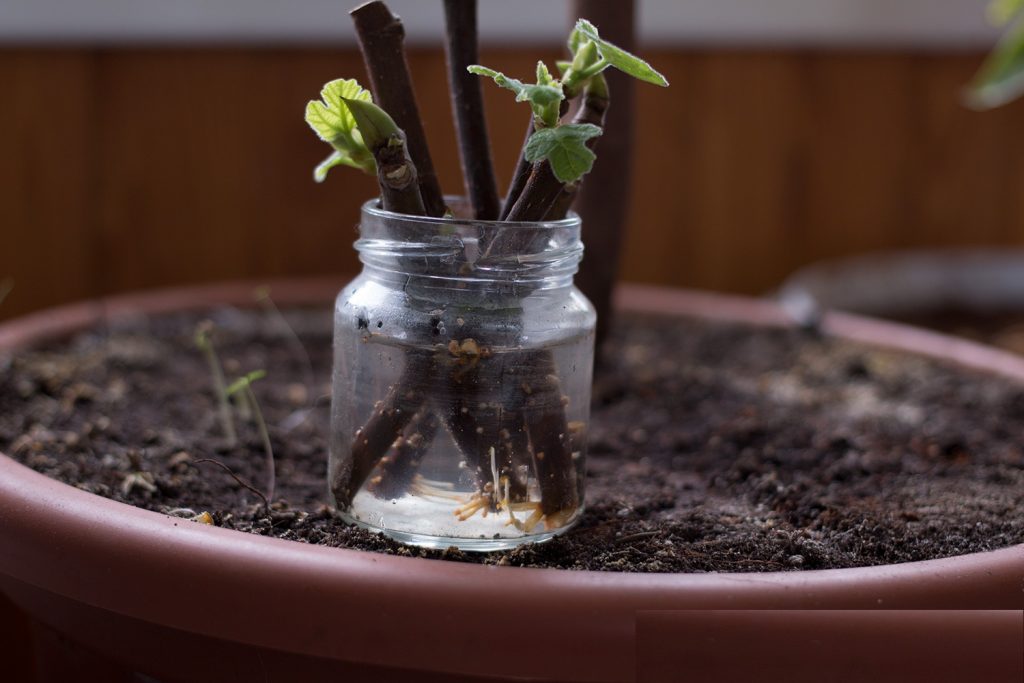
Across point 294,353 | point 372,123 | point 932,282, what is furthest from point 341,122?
point 932,282

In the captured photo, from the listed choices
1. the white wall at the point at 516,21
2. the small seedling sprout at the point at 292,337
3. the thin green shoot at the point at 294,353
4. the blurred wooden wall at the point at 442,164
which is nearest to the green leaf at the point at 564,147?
the thin green shoot at the point at 294,353

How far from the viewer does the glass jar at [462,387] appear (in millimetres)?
655

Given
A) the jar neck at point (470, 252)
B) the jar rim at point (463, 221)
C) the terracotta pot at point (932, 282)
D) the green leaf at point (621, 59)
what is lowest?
the terracotta pot at point (932, 282)

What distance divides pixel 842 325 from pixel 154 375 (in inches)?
32.1

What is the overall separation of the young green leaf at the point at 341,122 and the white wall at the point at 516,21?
100cm

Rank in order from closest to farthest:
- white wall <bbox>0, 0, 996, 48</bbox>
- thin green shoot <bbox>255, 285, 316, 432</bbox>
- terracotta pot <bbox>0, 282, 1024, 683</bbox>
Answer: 1. terracotta pot <bbox>0, 282, 1024, 683</bbox>
2. thin green shoot <bbox>255, 285, 316, 432</bbox>
3. white wall <bbox>0, 0, 996, 48</bbox>

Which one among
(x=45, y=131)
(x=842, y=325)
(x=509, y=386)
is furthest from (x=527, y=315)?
(x=45, y=131)

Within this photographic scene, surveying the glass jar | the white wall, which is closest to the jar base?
the glass jar

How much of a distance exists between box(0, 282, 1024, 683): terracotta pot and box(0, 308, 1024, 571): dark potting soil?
88 mm

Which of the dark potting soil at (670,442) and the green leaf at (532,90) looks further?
the dark potting soil at (670,442)

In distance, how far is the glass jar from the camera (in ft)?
2.15

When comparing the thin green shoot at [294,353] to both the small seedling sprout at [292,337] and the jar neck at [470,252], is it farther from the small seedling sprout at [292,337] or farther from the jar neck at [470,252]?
the jar neck at [470,252]

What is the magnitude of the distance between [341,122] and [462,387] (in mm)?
178

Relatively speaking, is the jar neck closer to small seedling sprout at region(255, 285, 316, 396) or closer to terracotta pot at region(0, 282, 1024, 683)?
terracotta pot at region(0, 282, 1024, 683)
